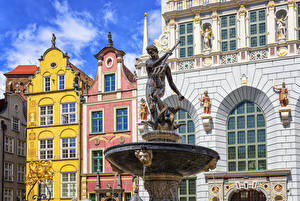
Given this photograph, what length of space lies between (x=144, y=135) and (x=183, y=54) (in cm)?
2137

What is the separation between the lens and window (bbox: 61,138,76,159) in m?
36.8

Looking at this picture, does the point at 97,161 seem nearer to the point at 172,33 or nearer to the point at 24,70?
the point at 172,33

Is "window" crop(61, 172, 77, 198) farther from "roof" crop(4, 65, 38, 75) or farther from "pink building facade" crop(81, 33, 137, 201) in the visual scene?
"roof" crop(4, 65, 38, 75)

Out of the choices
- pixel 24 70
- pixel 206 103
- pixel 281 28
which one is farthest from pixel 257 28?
pixel 24 70

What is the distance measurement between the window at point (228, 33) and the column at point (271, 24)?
2334 millimetres

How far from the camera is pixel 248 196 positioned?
31125 millimetres

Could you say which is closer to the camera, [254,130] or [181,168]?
[181,168]

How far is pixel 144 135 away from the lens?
13.5m

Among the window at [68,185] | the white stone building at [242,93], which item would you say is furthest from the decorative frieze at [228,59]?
the window at [68,185]

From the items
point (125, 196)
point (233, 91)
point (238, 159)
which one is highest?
point (233, 91)

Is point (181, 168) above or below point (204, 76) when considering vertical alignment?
below

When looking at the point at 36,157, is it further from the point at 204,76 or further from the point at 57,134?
the point at 204,76

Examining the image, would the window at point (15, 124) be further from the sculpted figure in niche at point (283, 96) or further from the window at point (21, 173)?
the sculpted figure in niche at point (283, 96)

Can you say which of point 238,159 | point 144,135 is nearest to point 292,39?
point 238,159
